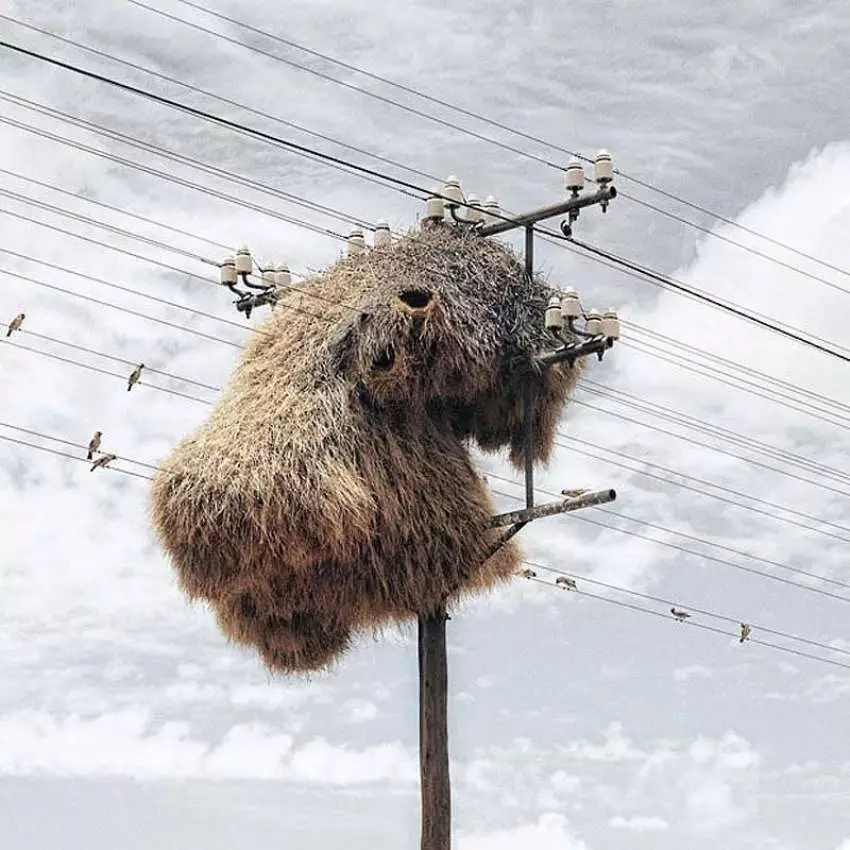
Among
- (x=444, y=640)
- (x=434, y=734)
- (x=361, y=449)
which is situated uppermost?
(x=361, y=449)

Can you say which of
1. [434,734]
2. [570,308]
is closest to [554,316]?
[570,308]

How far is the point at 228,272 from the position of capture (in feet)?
43.8

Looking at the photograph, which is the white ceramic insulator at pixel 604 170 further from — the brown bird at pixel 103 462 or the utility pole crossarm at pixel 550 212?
the brown bird at pixel 103 462

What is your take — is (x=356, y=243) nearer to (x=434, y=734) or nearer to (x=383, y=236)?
(x=383, y=236)

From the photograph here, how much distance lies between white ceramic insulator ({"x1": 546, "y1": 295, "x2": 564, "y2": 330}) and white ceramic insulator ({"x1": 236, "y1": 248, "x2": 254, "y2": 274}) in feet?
8.01

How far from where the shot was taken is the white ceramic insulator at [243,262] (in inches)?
526

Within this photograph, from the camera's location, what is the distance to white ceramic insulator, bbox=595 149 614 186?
12.9 m

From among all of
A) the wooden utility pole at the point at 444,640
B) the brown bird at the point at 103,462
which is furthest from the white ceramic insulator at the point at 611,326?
the brown bird at the point at 103,462

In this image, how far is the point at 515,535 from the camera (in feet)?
42.8

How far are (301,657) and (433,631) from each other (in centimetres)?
121

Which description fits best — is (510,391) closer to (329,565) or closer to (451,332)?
(451,332)

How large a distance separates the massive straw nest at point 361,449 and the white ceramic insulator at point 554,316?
1.63 feet

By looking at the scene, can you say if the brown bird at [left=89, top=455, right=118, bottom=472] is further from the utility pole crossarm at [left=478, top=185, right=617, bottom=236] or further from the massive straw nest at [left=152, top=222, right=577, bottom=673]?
the utility pole crossarm at [left=478, top=185, right=617, bottom=236]

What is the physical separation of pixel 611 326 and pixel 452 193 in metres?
1.87
